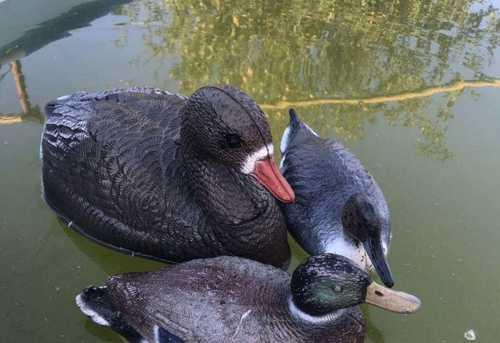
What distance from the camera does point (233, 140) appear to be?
99.0 inches

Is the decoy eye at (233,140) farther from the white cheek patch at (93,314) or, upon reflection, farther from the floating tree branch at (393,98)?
the floating tree branch at (393,98)

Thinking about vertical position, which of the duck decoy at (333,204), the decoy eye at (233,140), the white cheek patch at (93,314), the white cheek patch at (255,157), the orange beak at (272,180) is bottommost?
the white cheek patch at (93,314)

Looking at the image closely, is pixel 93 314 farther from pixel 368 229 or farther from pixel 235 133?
pixel 368 229

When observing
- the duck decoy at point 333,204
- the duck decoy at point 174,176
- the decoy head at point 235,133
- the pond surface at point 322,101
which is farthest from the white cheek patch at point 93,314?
the duck decoy at point 333,204

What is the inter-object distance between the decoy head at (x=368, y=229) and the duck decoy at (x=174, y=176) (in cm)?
40

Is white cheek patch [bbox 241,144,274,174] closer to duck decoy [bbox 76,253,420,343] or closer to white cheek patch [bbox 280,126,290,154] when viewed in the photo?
duck decoy [bbox 76,253,420,343]

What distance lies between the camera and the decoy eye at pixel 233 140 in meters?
2.49

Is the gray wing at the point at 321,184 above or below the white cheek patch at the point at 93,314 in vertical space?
above

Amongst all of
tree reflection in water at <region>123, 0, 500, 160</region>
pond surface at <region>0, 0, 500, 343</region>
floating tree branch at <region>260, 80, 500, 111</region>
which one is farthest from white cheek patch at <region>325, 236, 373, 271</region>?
floating tree branch at <region>260, 80, 500, 111</region>

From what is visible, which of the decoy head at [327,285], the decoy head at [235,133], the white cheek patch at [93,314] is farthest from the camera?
the white cheek patch at [93,314]

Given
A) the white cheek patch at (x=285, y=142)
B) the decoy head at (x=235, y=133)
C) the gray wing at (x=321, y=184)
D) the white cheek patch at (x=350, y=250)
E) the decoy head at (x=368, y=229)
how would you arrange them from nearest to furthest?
1. the decoy head at (x=235, y=133)
2. the decoy head at (x=368, y=229)
3. the white cheek patch at (x=350, y=250)
4. the gray wing at (x=321, y=184)
5. the white cheek patch at (x=285, y=142)

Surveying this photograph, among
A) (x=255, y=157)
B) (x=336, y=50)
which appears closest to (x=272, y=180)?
(x=255, y=157)

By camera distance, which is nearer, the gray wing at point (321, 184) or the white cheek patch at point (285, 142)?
the gray wing at point (321, 184)

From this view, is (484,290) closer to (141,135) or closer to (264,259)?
(264,259)
